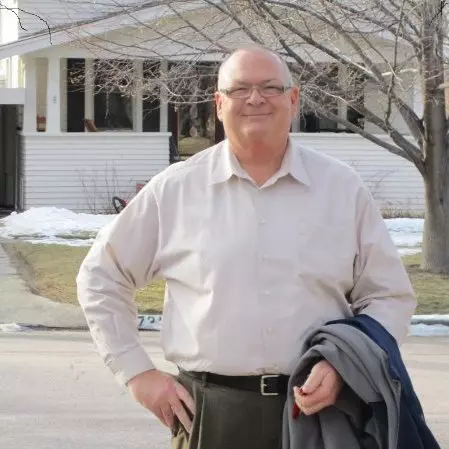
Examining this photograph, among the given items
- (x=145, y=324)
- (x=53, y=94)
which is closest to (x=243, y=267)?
(x=145, y=324)

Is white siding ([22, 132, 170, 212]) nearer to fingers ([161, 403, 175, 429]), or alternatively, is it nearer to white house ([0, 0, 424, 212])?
white house ([0, 0, 424, 212])

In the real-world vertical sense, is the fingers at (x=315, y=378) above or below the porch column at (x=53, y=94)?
below

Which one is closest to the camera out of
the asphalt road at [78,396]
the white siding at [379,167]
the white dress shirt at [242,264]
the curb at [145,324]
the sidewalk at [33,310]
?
the white dress shirt at [242,264]

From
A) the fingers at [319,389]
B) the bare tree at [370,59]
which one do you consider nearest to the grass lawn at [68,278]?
the bare tree at [370,59]

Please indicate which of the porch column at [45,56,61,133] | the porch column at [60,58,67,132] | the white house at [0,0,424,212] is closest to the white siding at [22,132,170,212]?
the white house at [0,0,424,212]

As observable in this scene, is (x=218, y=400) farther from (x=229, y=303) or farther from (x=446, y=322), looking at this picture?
(x=446, y=322)

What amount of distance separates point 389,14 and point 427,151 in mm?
2190

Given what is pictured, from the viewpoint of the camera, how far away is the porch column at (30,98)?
21.9 metres

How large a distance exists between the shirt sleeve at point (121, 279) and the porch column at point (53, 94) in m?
18.9

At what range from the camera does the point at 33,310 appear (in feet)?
40.4

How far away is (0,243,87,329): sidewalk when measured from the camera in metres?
11.8

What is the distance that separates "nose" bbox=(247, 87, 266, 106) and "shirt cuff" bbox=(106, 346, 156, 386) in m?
0.79

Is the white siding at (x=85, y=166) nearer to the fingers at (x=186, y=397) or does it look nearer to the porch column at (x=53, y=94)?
the porch column at (x=53, y=94)

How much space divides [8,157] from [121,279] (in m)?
22.6
